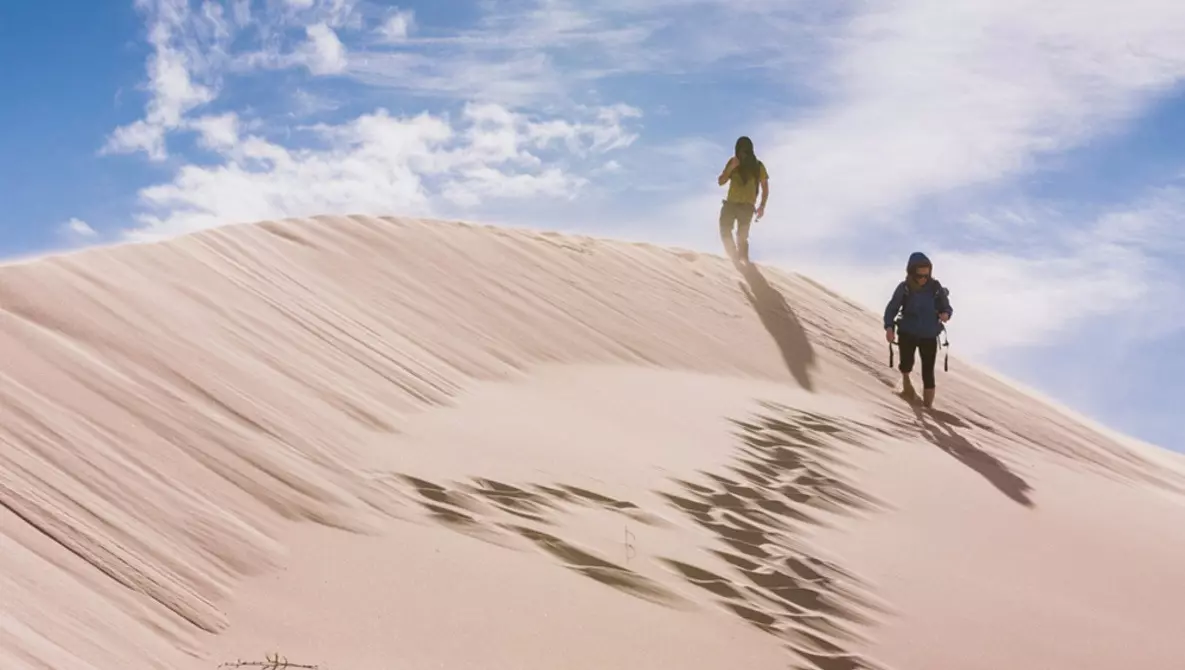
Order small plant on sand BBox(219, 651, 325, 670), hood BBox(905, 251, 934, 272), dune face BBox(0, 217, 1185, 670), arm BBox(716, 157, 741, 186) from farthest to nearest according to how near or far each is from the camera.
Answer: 1. arm BBox(716, 157, 741, 186)
2. hood BBox(905, 251, 934, 272)
3. dune face BBox(0, 217, 1185, 670)
4. small plant on sand BBox(219, 651, 325, 670)

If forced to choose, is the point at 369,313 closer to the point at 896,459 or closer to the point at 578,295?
the point at 578,295

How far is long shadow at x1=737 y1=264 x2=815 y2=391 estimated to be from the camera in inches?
325

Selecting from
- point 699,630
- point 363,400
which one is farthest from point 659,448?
point 699,630

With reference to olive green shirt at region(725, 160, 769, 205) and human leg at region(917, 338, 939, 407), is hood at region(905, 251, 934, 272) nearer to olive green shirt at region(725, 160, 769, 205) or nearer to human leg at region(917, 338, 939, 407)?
human leg at region(917, 338, 939, 407)

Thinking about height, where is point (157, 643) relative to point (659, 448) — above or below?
below

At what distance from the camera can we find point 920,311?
762cm

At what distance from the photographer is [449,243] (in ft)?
27.7

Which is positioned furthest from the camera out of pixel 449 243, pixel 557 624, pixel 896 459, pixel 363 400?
pixel 449 243

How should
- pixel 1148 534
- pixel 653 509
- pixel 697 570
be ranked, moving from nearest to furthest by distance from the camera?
pixel 697 570
pixel 653 509
pixel 1148 534

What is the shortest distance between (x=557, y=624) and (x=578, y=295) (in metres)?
5.53

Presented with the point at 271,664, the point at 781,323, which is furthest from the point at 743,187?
the point at 271,664

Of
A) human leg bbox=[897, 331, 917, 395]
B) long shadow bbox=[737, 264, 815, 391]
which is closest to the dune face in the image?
human leg bbox=[897, 331, 917, 395]

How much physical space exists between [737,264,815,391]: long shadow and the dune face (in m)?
0.86

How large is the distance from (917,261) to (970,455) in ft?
5.09
